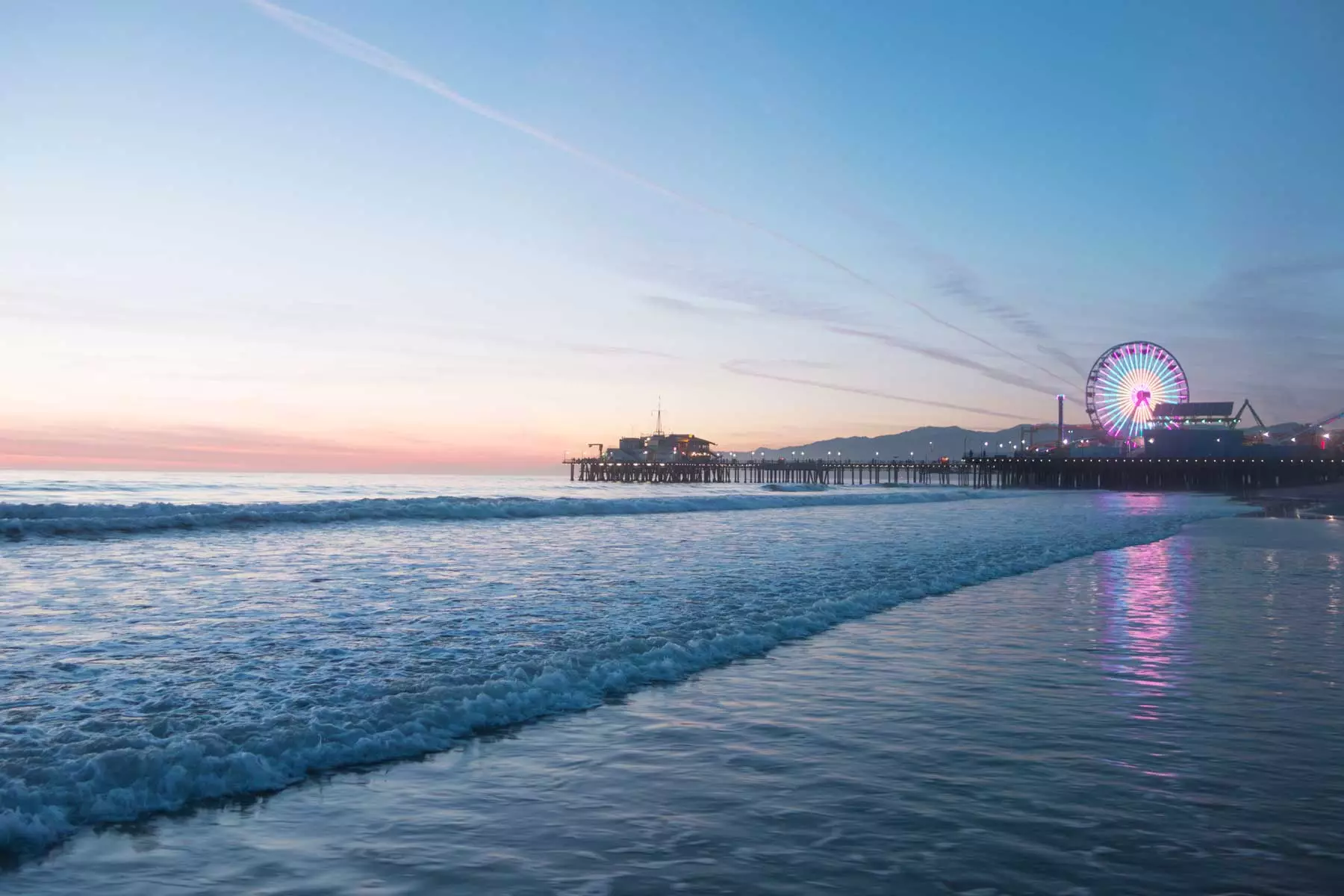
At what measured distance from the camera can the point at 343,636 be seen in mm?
10312

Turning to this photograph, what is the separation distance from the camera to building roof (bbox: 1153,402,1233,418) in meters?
115

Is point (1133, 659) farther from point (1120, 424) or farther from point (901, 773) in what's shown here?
point (1120, 424)

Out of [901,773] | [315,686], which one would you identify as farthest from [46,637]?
[901,773]

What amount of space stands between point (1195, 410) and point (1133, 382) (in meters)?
14.1

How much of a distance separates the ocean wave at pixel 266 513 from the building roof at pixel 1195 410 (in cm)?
8526

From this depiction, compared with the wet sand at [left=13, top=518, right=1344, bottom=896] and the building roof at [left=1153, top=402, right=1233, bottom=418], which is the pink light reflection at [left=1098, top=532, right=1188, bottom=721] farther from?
the building roof at [left=1153, top=402, right=1233, bottom=418]

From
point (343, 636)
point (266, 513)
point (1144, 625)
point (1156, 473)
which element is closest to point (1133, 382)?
point (1156, 473)

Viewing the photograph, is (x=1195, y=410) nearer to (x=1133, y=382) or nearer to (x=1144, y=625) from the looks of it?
(x=1133, y=382)

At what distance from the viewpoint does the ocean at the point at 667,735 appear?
446cm

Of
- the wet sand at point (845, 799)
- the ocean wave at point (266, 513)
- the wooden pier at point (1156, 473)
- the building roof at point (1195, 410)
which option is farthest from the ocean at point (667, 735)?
the building roof at point (1195, 410)

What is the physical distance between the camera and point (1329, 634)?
10.9 m

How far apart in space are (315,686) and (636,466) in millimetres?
156018

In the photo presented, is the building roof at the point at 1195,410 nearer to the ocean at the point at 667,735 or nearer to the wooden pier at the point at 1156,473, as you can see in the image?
the wooden pier at the point at 1156,473

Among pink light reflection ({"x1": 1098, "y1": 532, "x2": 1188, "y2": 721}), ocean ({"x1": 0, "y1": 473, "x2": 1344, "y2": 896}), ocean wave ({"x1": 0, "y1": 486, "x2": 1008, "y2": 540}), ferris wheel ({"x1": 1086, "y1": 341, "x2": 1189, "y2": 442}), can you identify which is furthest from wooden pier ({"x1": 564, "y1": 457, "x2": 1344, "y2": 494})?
ocean ({"x1": 0, "y1": 473, "x2": 1344, "y2": 896})
